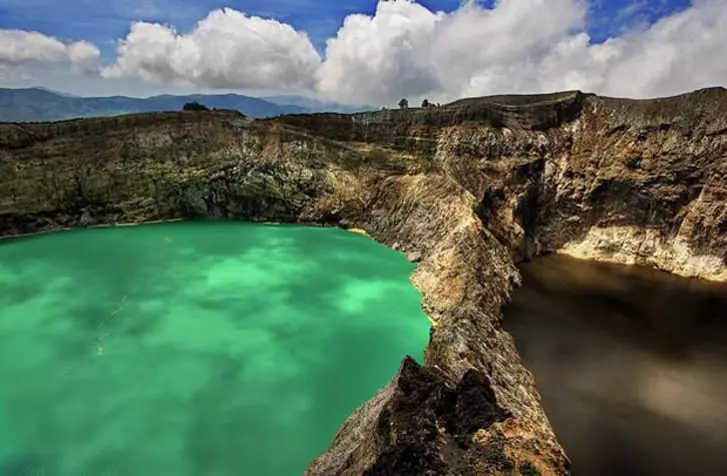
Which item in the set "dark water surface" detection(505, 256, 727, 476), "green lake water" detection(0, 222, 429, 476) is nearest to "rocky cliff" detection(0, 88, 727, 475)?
"dark water surface" detection(505, 256, 727, 476)

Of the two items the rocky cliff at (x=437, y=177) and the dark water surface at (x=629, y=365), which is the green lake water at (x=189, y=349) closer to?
the rocky cliff at (x=437, y=177)

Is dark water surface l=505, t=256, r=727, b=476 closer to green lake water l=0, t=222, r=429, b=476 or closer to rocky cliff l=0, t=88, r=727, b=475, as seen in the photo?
rocky cliff l=0, t=88, r=727, b=475

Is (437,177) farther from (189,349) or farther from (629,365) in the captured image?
(189,349)

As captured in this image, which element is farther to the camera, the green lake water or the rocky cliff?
the rocky cliff

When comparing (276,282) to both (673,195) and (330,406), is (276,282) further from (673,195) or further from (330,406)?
(673,195)

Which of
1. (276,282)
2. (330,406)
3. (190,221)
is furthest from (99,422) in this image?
(190,221)

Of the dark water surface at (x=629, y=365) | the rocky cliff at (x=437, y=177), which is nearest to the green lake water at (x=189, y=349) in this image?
the rocky cliff at (x=437, y=177)

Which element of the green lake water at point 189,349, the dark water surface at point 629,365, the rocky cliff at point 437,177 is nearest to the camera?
the green lake water at point 189,349

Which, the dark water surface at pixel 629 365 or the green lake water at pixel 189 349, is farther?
the dark water surface at pixel 629 365
